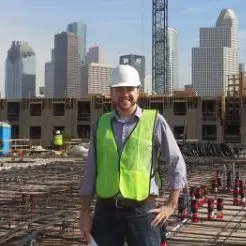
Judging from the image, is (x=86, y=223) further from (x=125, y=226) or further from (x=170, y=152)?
(x=170, y=152)

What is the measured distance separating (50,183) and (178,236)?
8.59m

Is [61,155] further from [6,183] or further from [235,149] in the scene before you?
[6,183]

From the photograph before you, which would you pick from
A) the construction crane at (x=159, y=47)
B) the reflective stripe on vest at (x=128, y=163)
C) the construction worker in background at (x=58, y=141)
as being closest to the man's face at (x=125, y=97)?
the reflective stripe on vest at (x=128, y=163)

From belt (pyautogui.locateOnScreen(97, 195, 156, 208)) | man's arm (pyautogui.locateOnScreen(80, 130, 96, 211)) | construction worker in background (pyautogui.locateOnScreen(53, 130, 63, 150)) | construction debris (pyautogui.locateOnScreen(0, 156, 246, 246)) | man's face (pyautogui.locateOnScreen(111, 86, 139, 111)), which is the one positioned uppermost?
man's face (pyautogui.locateOnScreen(111, 86, 139, 111))

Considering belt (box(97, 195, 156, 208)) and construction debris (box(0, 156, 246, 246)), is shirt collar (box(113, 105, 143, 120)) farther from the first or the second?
construction debris (box(0, 156, 246, 246))

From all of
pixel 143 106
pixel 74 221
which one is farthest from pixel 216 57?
pixel 74 221

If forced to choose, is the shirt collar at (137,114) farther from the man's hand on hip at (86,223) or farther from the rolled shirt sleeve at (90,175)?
the man's hand on hip at (86,223)

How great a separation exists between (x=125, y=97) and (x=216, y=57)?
157 metres

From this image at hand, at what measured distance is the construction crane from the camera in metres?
90.1

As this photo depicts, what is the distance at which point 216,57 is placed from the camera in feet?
516

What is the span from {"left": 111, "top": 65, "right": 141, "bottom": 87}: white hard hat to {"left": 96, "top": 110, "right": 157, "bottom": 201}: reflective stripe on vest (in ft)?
0.68

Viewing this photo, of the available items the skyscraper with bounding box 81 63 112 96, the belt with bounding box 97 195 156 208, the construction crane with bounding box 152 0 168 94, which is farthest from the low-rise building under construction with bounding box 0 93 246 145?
the skyscraper with bounding box 81 63 112 96

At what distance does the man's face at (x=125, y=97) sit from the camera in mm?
3449

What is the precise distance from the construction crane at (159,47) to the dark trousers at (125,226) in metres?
87.4
